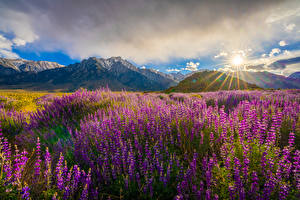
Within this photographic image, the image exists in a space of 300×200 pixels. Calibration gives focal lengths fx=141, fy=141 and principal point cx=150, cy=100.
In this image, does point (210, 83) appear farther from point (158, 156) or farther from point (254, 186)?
point (254, 186)

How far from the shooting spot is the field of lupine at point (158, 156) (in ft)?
5.12

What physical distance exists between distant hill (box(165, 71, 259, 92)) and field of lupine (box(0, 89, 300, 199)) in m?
31.1

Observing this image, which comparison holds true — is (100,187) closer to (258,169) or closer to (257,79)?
(258,169)

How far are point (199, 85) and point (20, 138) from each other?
118 feet

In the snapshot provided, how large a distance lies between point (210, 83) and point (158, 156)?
37.8 metres

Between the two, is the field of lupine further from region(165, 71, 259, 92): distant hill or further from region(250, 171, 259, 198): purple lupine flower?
region(165, 71, 259, 92): distant hill

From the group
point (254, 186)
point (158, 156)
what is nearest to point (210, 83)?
point (158, 156)

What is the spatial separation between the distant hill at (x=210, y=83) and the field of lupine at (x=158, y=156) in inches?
1224

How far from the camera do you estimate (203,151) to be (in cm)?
244

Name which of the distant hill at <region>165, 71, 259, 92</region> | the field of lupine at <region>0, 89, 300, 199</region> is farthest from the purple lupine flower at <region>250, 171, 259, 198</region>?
the distant hill at <region>165, 71, 259, 92</region>

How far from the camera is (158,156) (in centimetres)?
Result: 205

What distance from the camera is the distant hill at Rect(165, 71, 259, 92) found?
32812mm

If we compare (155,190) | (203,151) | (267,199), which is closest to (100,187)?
(155,190)

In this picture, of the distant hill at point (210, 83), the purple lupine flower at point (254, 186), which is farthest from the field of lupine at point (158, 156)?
the distant hill at point (210, 83)
